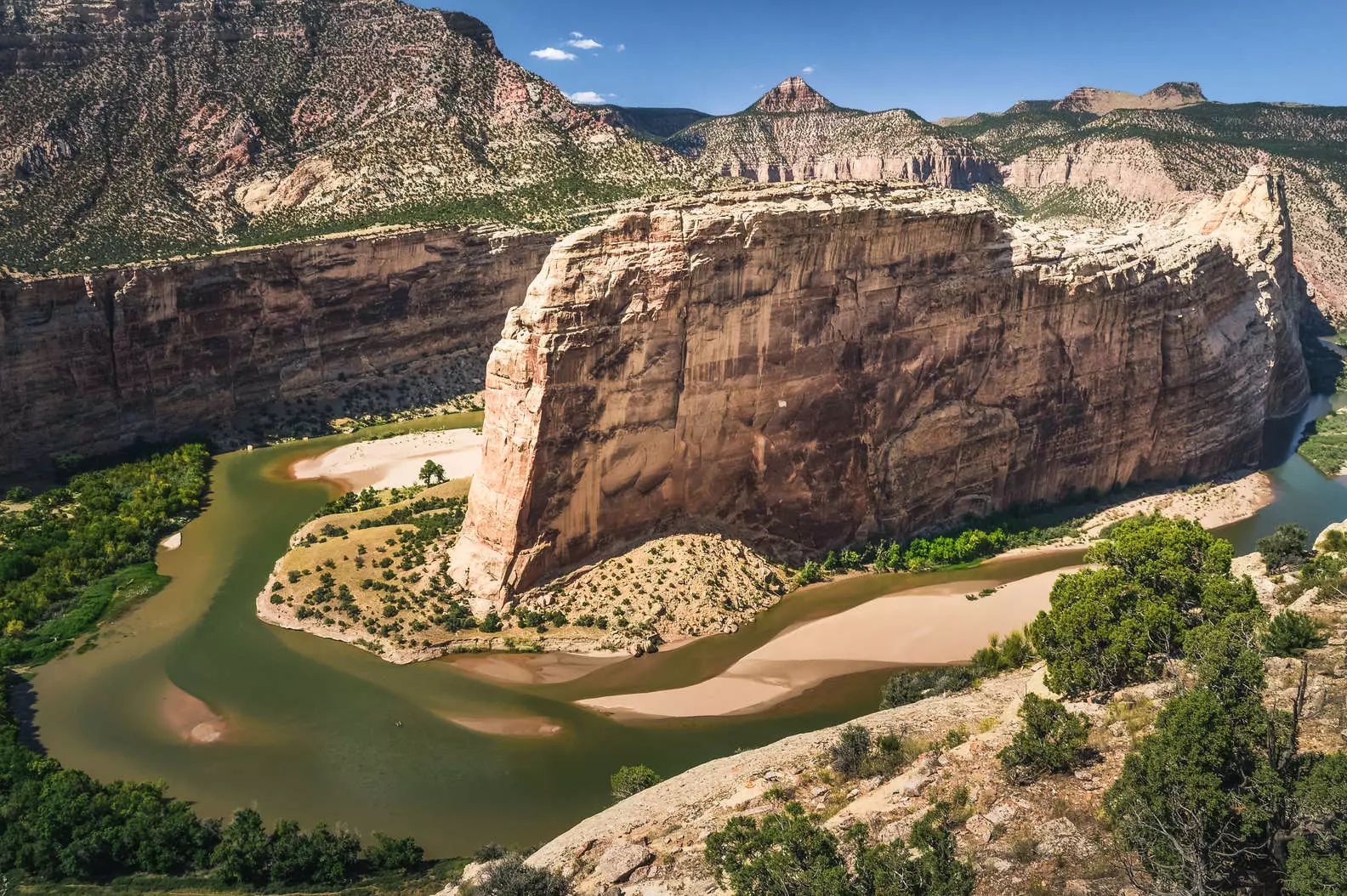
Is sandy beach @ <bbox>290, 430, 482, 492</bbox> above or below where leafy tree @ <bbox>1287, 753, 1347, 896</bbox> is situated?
below

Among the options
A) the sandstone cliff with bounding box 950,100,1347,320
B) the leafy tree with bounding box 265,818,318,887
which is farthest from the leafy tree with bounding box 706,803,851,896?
the sandstone cliff with bounding box 950,100,1347,320

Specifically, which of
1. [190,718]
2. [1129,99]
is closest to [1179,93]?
[1129,99]

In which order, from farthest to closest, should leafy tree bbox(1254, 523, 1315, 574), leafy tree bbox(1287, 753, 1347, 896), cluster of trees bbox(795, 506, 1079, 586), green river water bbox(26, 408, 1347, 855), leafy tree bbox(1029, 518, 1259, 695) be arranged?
1. cluster of trees bbox(795, 506, 1079, 586)
2. leafy tree bbox(1254, 523, 1315, 574)
3. green river water bbox(26, 408, 1347, 855)
4. leafy tree bbox(1029, 518, 1259, 695)
5. leafy tree bbox(1287, 753, 1347, 896)

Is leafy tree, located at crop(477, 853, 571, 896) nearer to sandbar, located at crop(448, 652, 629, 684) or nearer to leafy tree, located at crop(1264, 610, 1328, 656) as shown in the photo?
sandbar, located at crop(448, 652, 629, 684)

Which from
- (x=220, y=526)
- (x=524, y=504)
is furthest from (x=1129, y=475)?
(x=220, y=526)

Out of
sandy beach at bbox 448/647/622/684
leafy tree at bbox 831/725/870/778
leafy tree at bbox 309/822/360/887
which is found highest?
leafy tree at bbox 831/725/870/778

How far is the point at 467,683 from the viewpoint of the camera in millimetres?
35719

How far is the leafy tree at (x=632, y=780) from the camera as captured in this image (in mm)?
27219

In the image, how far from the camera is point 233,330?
68.0m

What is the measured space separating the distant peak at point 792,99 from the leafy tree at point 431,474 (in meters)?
140

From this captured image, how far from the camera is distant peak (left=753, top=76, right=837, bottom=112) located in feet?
584

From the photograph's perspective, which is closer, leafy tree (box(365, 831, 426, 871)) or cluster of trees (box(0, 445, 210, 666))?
leafy tree (box(365, 831, 426, 871))

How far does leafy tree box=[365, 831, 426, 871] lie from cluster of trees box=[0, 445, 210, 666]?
22062mm

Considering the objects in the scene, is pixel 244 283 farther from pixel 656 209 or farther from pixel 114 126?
pixel 656 209
